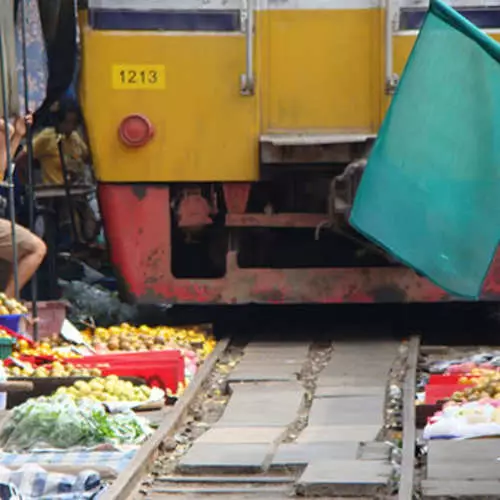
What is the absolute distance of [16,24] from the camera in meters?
10.8

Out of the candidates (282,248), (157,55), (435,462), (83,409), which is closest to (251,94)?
(157,55)

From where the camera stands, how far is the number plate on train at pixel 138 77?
34.7 ft

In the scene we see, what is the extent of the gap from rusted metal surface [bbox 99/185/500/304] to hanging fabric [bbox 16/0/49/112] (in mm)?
861

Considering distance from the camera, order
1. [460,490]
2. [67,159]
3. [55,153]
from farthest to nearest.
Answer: [55,153] → [67,159] → [460,490]

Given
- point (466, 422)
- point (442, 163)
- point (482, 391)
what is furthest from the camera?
point (482, 391)

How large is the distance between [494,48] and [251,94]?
425cm


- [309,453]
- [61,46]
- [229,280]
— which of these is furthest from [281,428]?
[61,46]

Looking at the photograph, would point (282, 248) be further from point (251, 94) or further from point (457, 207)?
point (457, 207)

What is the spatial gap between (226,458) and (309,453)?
0.35 metres

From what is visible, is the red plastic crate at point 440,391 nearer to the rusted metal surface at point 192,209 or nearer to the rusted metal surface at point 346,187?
the rusted metal surface at point 346,187

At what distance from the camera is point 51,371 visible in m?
9.02

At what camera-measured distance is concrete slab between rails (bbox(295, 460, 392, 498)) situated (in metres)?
6.50

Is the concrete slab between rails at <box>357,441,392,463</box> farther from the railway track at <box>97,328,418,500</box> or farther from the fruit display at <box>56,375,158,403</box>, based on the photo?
the fruit display at <box>56,375,158,403</box>

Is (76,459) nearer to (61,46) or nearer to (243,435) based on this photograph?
(243,435)
